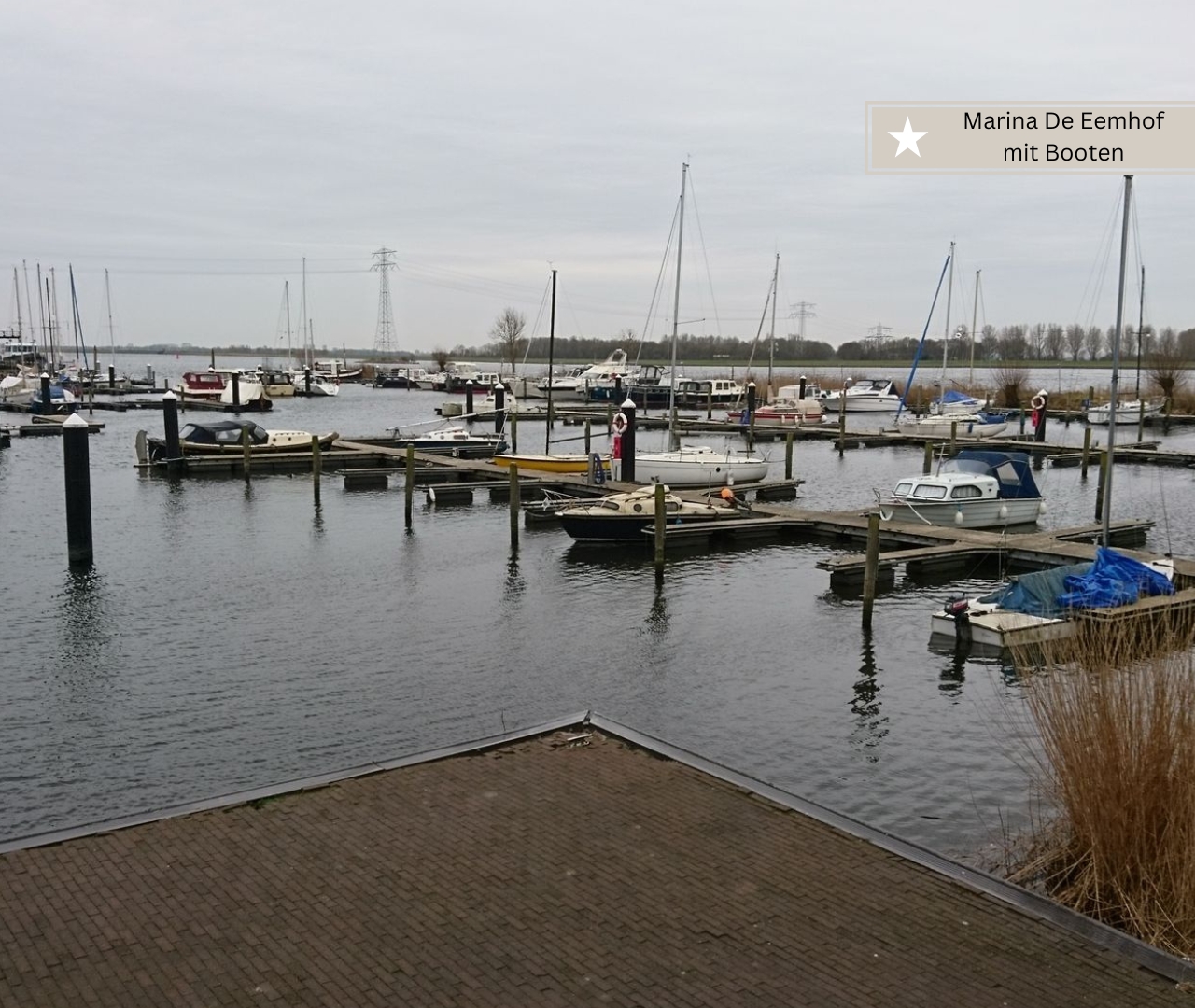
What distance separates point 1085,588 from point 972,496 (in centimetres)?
1186

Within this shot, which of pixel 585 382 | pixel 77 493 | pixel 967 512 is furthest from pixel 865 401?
pixel 77 493

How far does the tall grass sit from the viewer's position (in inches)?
318

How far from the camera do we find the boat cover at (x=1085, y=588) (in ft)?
65.0

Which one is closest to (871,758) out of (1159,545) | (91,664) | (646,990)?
(646,990)

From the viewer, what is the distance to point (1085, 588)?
19906 mm

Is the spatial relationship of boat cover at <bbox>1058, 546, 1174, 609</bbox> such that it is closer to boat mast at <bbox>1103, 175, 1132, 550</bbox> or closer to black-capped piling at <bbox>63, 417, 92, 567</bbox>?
boat mast at <bbox>1103, 175, 1132, 550</bbox>

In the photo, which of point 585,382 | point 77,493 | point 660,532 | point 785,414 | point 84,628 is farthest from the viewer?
point 585,382

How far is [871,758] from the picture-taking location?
1464 centimetres

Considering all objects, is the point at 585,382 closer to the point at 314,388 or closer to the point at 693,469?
the point at 314,388

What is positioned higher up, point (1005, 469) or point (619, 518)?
point (1005, 469)

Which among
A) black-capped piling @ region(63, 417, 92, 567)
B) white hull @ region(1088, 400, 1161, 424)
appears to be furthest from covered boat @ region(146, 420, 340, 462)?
white hull @ region(1088, 400, 1161, 424)

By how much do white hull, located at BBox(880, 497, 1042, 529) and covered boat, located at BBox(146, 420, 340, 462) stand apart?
2616 cm

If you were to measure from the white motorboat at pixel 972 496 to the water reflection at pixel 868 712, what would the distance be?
11214 millimetres

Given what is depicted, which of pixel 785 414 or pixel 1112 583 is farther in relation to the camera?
pixel 785 414
